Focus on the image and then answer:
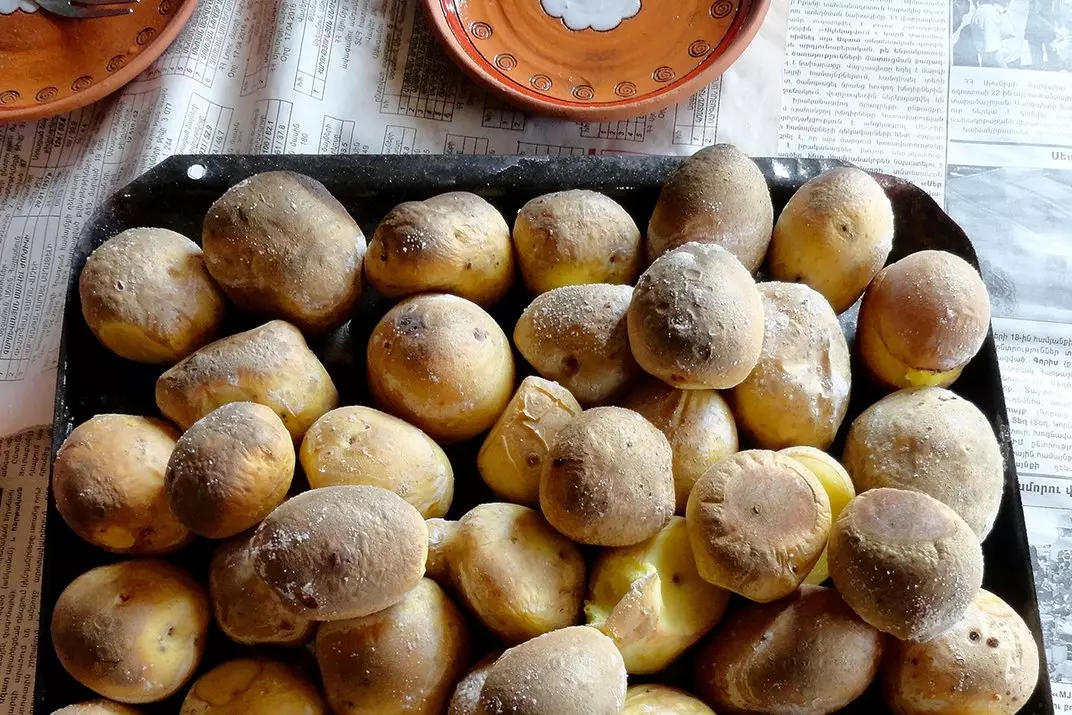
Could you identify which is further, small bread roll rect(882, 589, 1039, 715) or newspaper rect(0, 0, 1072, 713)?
newspaper rect(0, 0, 1072, 713)

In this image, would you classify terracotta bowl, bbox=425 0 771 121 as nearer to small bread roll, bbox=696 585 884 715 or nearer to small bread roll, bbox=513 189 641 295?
small bread roll, bbox=513 189 641 295

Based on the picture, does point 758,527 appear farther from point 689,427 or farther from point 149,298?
point 149,298

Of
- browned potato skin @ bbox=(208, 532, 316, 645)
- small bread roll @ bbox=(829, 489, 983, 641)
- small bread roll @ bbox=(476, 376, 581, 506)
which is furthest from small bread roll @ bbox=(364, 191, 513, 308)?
small bread roll @ bbox=(829, 489, 983, 641)

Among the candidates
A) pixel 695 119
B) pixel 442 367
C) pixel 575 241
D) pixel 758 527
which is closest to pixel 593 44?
pixel 695 119

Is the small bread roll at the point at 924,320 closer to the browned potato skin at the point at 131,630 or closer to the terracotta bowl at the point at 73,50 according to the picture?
the browned potato skin at the point at 131,630

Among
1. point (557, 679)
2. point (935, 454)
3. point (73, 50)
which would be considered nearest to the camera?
point (557, 679)

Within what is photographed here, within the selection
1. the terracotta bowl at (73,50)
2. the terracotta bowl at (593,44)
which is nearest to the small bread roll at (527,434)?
the terracotta bowl at (593,44)
